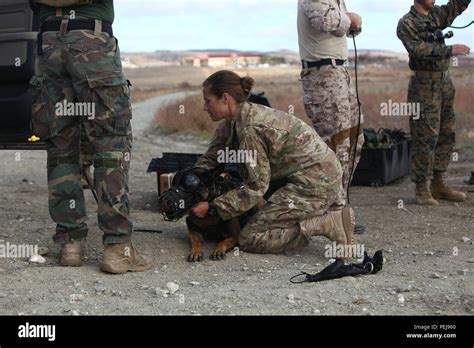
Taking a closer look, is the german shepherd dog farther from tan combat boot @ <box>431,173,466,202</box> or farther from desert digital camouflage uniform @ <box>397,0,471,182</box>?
tan combat boot @ <box>431,173,466,202</box>

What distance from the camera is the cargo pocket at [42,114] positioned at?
5.24 meters

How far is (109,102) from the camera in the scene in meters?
5.09

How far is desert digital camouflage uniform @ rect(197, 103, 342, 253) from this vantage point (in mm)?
5598

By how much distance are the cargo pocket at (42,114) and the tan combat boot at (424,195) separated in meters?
3.90

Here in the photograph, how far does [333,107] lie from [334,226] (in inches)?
43.6

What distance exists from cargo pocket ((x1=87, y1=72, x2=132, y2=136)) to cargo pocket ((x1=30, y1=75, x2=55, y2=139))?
1.04 ft

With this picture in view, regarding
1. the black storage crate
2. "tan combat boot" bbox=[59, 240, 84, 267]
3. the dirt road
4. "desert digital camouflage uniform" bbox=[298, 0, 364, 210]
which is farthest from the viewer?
the black storage crate

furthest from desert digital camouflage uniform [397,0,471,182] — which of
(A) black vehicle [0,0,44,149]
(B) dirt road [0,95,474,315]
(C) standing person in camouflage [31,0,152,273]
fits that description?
(C) standing person in camouflage [31,0,152,273]

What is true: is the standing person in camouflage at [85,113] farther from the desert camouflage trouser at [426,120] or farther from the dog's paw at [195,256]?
the desert camouflage trouser at [426,120]
